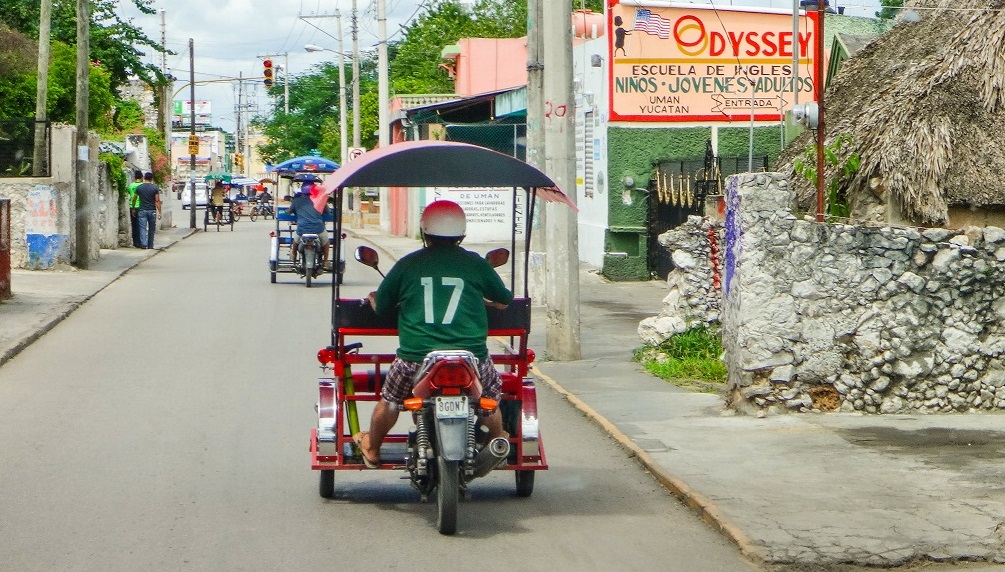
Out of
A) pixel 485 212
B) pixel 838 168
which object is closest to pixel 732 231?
pixel 838 168

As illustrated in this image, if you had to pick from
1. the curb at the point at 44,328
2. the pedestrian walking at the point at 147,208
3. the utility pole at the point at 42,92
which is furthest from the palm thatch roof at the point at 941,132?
the pedestrian walking at the point at 147,208

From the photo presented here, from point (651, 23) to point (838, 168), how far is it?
494 inches

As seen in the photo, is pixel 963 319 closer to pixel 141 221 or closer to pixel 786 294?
pixel 786 294

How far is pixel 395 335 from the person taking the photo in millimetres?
7367

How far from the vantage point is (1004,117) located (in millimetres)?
12320

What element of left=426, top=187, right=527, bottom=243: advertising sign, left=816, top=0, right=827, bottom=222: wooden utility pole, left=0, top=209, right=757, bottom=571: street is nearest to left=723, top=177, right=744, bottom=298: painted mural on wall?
left=816, top=0, right=827, bottom=222: wooden utility pole

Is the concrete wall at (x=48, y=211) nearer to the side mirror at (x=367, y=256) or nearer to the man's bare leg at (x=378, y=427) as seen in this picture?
the side mirror at (x=367, y=256)

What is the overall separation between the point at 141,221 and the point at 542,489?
28.2m

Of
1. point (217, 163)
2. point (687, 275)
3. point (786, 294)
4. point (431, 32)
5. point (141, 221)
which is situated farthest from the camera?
point (217, 163)

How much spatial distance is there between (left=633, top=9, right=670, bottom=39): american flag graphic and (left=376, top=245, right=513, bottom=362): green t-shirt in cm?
1792

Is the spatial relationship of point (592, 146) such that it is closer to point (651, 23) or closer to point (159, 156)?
point (651, 23)

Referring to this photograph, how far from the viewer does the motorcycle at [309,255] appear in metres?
22.4

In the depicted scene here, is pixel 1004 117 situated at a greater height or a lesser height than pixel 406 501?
greater

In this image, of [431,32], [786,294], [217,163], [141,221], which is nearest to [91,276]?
[141,221]
